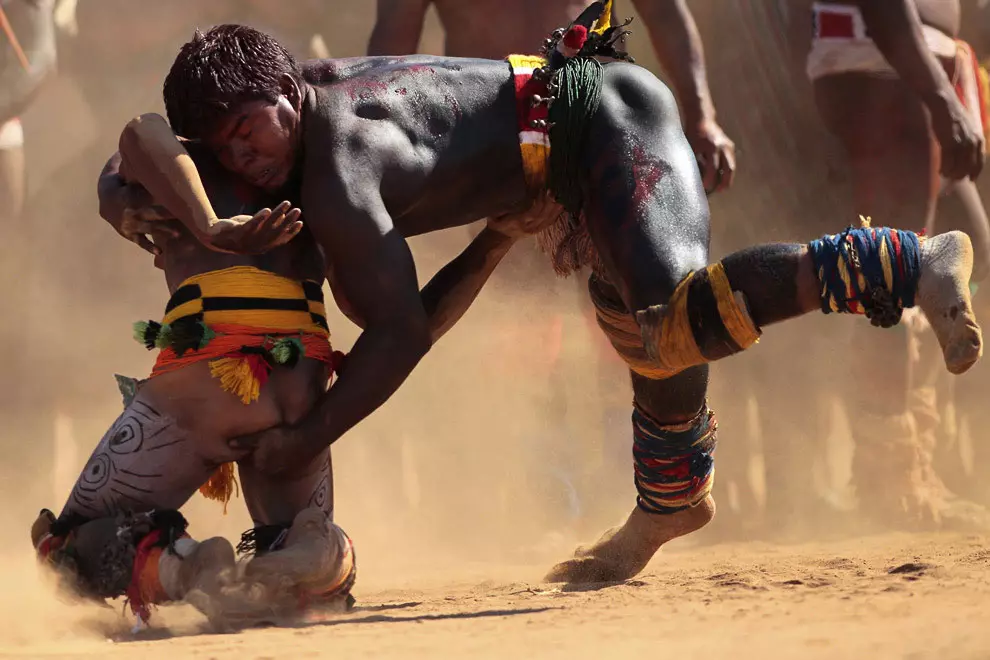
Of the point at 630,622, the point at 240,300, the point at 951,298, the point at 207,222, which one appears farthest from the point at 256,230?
the point at 951,298

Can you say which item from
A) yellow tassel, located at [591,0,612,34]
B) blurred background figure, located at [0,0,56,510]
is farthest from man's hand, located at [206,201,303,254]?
blurred background figure, located at [0,0,56,510]

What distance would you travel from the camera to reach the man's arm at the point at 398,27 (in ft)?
16.7

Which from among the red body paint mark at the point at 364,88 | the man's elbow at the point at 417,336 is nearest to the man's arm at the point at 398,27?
the red body paint mark at the point at 364,88

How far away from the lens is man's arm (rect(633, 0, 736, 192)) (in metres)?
4.34

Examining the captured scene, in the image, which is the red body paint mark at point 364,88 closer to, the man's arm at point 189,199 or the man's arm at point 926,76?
the man's arm at point 189,199

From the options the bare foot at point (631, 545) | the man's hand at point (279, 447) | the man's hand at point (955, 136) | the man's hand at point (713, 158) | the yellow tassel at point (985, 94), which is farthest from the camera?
the yellow tassel at point (985, 94)

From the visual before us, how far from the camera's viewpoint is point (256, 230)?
268cm

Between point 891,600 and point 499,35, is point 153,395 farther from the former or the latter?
point 499,35

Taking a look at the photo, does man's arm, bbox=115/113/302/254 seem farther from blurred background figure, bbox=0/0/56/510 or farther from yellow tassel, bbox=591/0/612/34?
blurred background figure, bbox=0/0/56/510

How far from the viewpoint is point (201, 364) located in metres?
2.84

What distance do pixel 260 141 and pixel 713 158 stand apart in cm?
197

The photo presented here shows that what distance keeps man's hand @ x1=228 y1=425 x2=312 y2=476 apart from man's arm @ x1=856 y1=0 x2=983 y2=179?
381cm

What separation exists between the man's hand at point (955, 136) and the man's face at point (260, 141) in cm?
368

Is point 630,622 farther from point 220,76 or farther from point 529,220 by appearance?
point 220,76
